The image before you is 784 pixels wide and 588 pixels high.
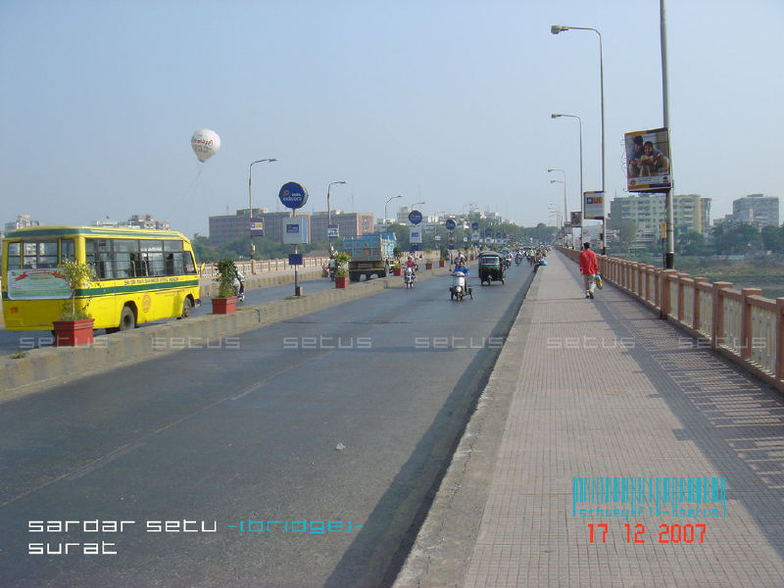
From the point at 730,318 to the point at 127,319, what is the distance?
12.7 meters

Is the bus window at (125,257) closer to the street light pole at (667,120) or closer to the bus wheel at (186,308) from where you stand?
the bus wheel at (186,308)

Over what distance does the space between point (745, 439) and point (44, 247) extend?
46.3ft

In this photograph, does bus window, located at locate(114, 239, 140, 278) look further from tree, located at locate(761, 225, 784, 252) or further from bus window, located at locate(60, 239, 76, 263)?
tree, located at locate(761, 225, 784, 252)

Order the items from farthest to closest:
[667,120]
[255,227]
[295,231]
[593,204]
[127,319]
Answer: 1. [255,227]
2. [593,204]
3. [295,231]
4. [667,120]
5. [127,319]

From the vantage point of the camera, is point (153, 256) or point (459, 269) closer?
point (153, 256)

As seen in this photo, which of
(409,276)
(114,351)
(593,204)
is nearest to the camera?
(114,351)

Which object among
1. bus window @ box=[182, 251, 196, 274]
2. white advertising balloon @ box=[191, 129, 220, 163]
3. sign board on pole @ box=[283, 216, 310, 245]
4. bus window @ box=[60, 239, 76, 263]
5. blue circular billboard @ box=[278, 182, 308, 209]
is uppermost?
white advertising balloon @ box=[191, 129, 220, 163]

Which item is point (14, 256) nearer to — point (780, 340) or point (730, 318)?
point (730, 318)

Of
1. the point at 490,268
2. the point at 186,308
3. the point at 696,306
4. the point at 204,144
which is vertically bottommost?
the point at 186,308

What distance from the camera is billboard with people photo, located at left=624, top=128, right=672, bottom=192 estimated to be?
1969 centimetres

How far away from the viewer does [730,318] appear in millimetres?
11195

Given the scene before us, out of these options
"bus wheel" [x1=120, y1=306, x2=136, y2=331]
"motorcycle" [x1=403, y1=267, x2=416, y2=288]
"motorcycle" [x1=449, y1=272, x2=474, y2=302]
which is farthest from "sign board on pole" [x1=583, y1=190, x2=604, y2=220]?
"bus wheel" [x1=120, y1=306, x2=136, y2=331]

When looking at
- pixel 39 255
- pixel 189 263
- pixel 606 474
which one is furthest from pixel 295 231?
pixel 606 474

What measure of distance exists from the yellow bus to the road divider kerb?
1.42m
